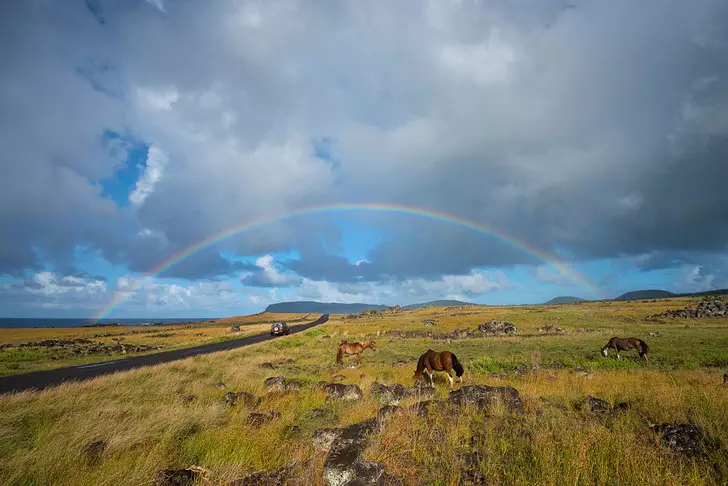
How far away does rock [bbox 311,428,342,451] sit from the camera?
7.35 m

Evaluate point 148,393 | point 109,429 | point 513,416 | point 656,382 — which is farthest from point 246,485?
point 656,382

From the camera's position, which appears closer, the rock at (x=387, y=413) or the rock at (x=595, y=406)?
the rock at (x=387, y=413)

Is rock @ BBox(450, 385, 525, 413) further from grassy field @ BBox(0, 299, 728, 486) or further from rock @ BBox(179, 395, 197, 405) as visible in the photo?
rock @ BBox(179, 395, 197, 405)

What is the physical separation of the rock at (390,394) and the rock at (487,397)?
1970 mm

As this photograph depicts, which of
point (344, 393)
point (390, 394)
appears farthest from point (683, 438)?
point (344, 393)

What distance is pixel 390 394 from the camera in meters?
11.9

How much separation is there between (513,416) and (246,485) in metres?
6.39

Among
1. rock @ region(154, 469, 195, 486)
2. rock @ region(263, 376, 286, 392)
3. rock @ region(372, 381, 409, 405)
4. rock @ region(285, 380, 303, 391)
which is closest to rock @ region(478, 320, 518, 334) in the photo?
rock @ region(285, 380, 303, 391)

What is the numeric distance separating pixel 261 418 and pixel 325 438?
3342mm

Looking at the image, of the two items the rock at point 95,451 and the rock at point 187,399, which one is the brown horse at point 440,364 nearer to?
the rock at point 187,399

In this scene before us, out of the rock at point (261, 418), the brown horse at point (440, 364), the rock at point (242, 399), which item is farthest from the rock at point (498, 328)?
the rock at point (261, 418)

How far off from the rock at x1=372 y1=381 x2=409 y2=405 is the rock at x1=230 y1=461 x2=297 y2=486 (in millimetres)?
5705

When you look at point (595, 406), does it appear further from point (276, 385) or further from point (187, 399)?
point (187, 399)

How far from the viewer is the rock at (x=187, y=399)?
1187 cm
